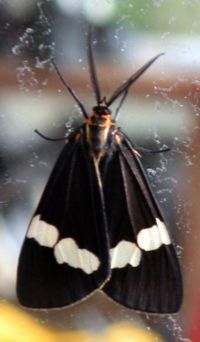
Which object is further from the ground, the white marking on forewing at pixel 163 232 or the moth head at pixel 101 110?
the moth head at pixel 101 110

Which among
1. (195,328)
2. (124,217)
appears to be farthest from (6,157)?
(195,328)

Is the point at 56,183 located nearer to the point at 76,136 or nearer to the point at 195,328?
the point at 76,136

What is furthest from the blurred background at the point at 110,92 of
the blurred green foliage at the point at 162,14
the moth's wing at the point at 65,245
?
the moth's wing at the point at 65,245

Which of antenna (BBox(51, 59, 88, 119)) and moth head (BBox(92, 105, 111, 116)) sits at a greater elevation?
antenna (BBox(51, 59, 88, 119))

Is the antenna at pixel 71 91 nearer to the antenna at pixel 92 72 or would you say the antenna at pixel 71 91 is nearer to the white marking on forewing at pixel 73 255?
the antenna at pixel 92 72

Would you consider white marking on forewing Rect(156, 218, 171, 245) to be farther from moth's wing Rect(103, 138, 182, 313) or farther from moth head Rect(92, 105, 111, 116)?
moth head Rect(92, 105, 111, 116)

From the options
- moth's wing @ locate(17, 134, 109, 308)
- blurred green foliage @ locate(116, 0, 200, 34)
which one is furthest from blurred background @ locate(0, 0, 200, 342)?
moth's wing @ locate(17, 134, 109, 308)

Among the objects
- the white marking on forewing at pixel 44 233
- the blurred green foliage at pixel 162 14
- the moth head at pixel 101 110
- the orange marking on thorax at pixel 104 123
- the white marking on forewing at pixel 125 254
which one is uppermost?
the blurred green foliage at pixel 162 14

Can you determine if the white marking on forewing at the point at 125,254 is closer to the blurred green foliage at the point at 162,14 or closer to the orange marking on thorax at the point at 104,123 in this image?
the orange marking on thorax at the point at 104,123
